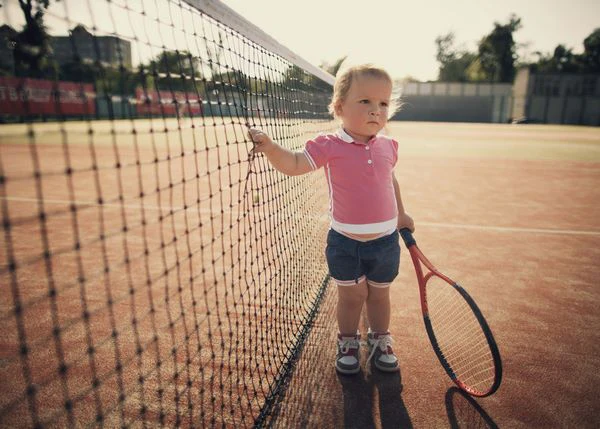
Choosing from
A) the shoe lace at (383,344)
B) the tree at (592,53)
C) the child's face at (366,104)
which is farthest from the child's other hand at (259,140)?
the tree at (592,53)

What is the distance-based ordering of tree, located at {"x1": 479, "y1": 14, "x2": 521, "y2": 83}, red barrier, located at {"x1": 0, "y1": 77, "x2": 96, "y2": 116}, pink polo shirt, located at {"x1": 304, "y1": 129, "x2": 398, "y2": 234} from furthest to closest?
tree, located at {"x1": 479, "y1": 14, "x2": 521, "y2": 83} < pink polo shirt, located at {"x1": 304, "y1": 129, "x2": 398, "y2": 234} < red barrier, located at {"x1": 0, "y1": 77, "x2": 96, "y2": 116}

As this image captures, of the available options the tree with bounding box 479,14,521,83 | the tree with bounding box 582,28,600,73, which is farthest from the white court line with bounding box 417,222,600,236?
the tree with bounding box 582,28,600,73

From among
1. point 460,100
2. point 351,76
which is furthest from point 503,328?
point 460,100

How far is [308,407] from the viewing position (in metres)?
2.28

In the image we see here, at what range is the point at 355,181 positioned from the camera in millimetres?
2479

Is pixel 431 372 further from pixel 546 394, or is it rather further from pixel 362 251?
pixel 362 251

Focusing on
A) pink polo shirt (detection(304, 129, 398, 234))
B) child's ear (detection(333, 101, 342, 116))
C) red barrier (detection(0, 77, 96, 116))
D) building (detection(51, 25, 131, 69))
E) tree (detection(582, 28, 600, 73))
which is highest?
tree (detection(582, 28, 600, 73))

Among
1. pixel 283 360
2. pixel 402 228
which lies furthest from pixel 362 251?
pixel 283 360

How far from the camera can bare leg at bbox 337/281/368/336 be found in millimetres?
2562

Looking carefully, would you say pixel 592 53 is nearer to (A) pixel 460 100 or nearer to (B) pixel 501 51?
(B) pixel 501 51

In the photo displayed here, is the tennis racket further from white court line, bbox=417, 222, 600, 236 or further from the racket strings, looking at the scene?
white court line, bbox=417, 222, 600, 236

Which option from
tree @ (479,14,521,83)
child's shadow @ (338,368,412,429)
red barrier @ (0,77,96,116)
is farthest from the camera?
tree @ (479,14,521,83)

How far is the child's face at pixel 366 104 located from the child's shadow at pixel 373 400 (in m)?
1.47

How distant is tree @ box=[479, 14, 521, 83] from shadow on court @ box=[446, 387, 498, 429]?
72.8 metres
